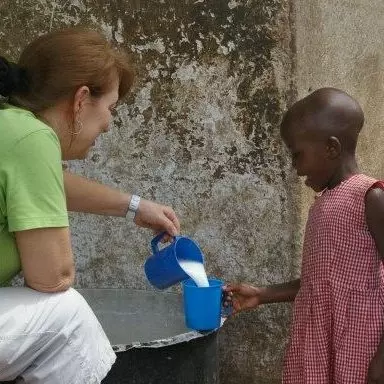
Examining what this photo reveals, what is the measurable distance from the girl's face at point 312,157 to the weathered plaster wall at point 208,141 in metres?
0.65

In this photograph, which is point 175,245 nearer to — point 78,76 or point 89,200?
point 89,200

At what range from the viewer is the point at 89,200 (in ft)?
8.62

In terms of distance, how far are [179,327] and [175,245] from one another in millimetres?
445

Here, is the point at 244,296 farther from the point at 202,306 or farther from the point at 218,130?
the point at 218,130

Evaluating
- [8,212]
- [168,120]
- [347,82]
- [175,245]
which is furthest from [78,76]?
[347,82]

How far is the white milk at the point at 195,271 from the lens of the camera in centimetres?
241

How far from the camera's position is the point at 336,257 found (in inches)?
89.4

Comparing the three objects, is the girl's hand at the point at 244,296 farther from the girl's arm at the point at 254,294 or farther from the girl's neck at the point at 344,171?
the girl's neck at the point at 344,171

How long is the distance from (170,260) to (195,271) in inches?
4.1

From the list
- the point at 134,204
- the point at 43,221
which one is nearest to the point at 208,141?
the point at 134,204

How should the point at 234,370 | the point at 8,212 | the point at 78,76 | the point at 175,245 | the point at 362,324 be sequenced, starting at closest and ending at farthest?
the point at 8,212
the point at 78,76
the point at 362,324
the point at 175,245
the point at 234,370

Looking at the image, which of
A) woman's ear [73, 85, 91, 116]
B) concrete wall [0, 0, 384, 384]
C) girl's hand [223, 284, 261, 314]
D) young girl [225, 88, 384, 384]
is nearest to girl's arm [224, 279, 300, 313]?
girl's hand [223, 284, 261, 314]

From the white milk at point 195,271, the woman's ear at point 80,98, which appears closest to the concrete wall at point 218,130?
the white milk at point 195,271

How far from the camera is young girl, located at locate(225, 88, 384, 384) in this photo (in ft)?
7.30
